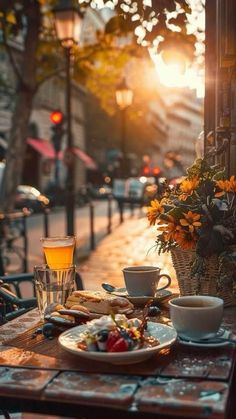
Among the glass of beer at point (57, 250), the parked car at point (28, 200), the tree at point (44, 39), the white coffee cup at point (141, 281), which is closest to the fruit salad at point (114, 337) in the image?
the white coffee cup at point (141, 281)

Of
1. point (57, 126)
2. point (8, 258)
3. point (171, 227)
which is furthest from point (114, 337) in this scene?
point (57, 126)

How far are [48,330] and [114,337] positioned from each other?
424mm

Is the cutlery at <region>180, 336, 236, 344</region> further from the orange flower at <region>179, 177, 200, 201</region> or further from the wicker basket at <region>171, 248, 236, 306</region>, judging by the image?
the orange flower at <region>179, 177, 200, 201</region>

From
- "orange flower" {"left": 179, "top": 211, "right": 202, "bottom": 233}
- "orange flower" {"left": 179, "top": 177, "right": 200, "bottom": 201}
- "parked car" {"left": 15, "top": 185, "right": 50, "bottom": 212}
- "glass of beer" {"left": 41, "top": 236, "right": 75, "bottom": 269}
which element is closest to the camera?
"orange flower" {"left": 179, "top": 211, "right": 202, "bottom": 233}

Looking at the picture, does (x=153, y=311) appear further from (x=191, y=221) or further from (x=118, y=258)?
(x=118, y=258)

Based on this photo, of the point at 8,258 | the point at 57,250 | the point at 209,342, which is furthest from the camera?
the point at 8,258

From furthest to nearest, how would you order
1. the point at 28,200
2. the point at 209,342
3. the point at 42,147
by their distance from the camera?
the point at 42,147 < the point at 28,200 < the point at 209,342

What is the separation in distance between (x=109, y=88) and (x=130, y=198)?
8.50 meters

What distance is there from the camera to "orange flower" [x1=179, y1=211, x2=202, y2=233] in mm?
2494

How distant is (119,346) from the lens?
189 centimetres

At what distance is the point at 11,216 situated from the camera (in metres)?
9.62

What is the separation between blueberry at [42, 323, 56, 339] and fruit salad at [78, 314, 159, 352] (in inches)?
A: 9.3

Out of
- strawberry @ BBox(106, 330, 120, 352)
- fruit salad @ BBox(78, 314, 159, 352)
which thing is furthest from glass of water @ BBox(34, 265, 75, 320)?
strawberry @ BBox(106, 330, 120, 352)

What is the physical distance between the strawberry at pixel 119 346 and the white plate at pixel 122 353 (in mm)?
36
